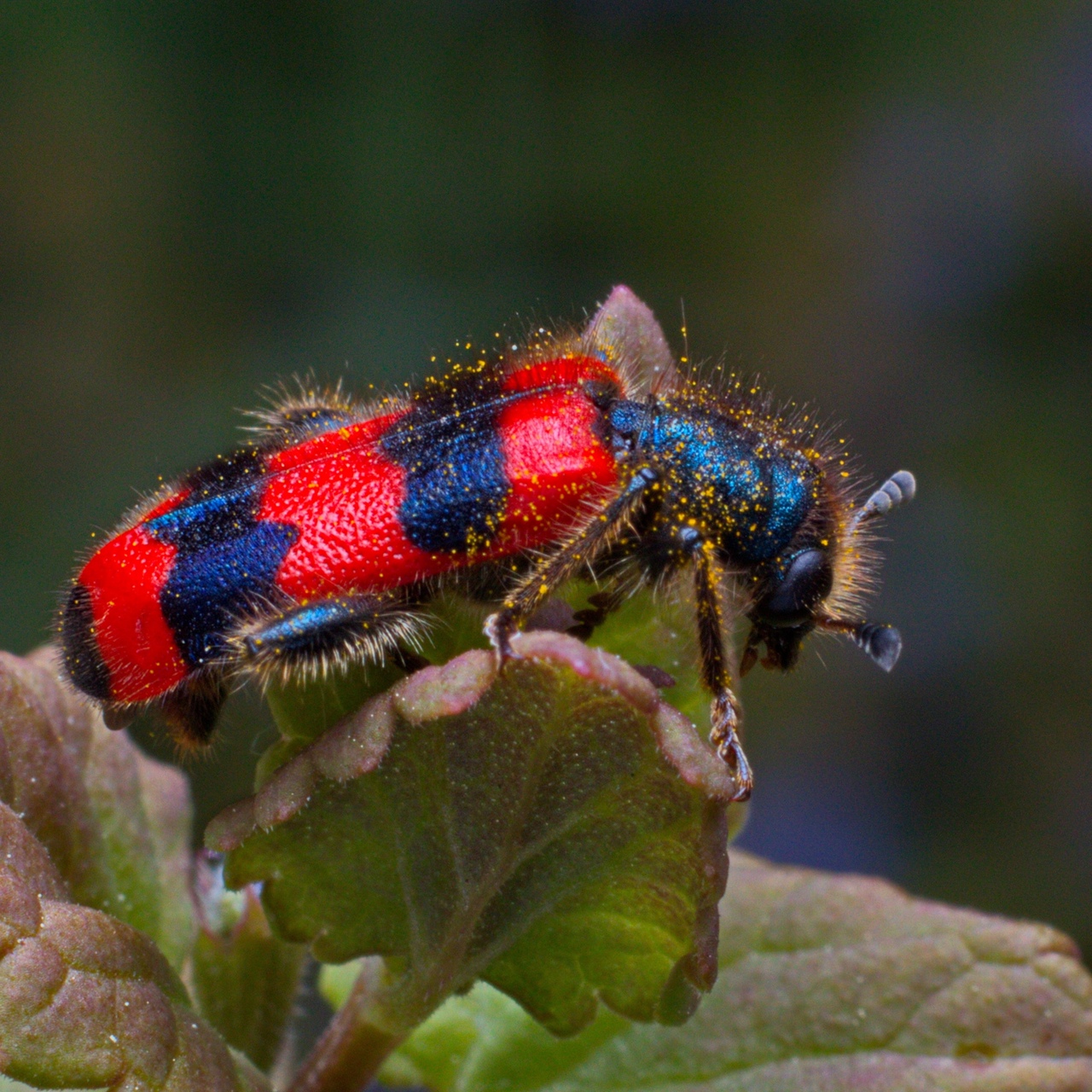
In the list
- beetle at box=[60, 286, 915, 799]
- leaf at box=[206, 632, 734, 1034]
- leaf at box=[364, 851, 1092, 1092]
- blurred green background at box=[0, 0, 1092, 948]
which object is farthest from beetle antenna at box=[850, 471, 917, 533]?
blurred green background at box=[0, 0, 1092, 948]

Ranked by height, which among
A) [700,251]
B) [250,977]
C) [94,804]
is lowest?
[250,977]

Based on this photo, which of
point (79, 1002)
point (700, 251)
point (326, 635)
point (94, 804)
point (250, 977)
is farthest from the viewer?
point (700, 251)

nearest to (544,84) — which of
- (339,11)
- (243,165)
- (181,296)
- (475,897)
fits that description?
(339,11)

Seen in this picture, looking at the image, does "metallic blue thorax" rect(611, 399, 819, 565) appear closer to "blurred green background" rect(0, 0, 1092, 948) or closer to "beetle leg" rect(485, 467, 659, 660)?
"beetle leg" rect(485, 467, 659, 660)

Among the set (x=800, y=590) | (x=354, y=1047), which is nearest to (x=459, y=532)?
(x=800, y=590)

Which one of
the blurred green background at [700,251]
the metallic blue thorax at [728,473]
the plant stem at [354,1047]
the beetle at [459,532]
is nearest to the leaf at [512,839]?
the plant stem at [354,1047]

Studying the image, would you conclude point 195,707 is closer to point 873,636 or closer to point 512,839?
point 512,839

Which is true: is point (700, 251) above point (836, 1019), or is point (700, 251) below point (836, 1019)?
above

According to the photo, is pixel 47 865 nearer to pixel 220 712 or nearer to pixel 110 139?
pixel 220 712
